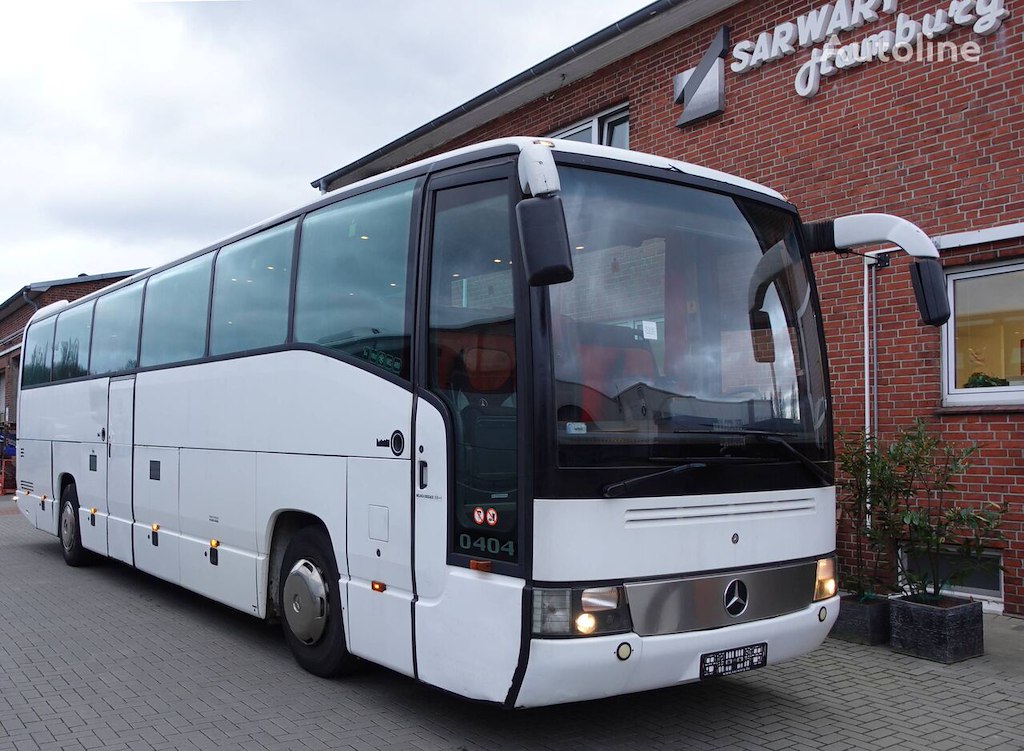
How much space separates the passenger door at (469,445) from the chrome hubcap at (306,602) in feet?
4.30

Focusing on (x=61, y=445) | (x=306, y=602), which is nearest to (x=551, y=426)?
(x=306, y=602)

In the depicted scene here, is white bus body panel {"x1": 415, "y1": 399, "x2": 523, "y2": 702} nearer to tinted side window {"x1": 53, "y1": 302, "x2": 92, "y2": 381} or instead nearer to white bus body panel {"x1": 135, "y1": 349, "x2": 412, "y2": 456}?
white bus body panel {"x1": 135, "y1": 349, "x2": 412, "y2": 456}

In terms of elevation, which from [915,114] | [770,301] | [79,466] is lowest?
[79,466]

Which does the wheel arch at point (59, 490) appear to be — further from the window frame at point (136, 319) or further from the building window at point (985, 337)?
the building window at point (985, 337)

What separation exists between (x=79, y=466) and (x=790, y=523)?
8.86m

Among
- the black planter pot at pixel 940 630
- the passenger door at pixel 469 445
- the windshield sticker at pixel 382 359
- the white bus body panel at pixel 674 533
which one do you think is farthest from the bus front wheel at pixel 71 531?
the black planter pot at pixel 940 630

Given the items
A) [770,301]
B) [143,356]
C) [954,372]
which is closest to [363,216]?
[770,301]

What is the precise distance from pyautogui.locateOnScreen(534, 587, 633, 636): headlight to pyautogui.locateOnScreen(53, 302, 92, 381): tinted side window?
8.60m

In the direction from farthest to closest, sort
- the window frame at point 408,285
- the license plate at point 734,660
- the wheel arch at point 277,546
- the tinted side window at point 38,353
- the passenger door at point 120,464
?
1. the tinted side window at point 38,353
2. the passenger door at point 120,464
3. the wheel arch at point 277,546
4. the window frame at point 408,285
5. the license plate at point 734,660

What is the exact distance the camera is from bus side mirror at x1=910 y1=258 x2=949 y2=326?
5.21 meters

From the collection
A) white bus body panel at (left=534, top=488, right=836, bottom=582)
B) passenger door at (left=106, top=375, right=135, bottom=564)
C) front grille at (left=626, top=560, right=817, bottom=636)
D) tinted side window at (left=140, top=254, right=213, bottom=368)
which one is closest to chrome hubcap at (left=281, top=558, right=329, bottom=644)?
white bus body panel at (left=534, top=488, right=836, bottom=582)

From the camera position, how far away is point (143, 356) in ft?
30.8

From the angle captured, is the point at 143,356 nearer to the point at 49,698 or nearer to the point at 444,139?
the point at 49,698

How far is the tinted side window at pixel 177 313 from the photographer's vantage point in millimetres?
8211
